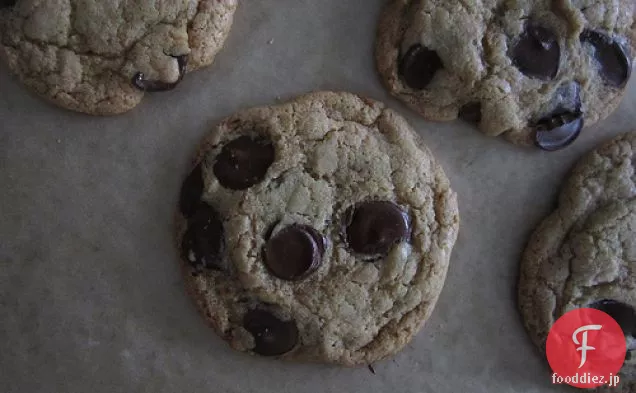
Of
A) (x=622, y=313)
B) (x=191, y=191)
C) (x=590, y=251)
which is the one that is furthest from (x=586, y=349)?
(x=191, y=191)

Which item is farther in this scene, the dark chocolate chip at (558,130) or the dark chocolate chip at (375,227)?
the dark chocolate chip at (558,130)

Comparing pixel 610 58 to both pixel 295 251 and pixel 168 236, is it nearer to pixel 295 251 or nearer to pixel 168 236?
pixel 295 251

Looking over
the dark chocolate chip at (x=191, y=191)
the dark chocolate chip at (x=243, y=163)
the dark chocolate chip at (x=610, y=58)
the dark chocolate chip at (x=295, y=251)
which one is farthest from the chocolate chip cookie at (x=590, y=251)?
the dark chocolate chip at (x=191, y=191)

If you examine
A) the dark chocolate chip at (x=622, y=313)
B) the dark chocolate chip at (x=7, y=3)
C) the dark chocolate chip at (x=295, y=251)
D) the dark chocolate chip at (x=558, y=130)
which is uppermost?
the dark chocolate chip at (x=558, y=130)

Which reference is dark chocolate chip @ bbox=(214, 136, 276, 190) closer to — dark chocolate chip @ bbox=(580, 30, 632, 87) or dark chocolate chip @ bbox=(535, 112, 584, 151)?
dark chocolate chip @ bbox=(535, 112, 584, 151)

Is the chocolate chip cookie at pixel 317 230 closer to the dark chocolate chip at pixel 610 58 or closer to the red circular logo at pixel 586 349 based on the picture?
the red circular logo at pixel 586 349

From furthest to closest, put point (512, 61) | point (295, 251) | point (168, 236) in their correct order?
point (168, 236)
point (512, 61)
point (295, 251)
